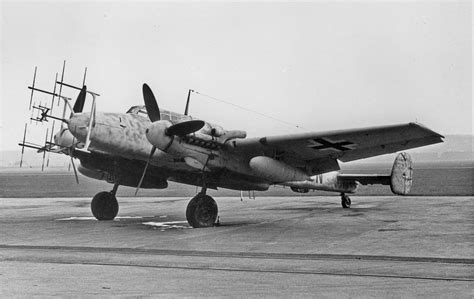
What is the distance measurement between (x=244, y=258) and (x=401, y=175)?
36.5ft

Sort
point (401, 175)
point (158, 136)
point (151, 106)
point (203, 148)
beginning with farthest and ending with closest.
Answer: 1. point (401, 175)
2. point (151, 106)
3. point (203, 148)
4. point (158, 136)

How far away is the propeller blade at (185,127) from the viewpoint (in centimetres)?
1238

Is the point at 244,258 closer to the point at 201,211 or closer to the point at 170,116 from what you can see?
the point at 201,211

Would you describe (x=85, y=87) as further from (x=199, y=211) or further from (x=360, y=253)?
(x=360, y=253)

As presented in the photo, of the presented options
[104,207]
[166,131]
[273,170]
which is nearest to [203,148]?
[166,131]

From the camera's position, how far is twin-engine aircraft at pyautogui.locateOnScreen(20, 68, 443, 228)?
40.9ft

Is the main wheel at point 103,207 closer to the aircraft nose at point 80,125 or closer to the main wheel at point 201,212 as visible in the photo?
the main wheel at point 201,212

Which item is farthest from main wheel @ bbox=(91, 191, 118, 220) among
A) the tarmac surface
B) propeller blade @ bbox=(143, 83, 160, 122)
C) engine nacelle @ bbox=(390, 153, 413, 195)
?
engine nacelle @ bbox=(390, 153, 413, 195)

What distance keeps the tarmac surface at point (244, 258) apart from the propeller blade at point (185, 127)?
7.46ft

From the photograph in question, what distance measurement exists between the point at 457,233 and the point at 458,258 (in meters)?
3.45

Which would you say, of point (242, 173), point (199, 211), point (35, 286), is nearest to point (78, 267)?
point (35, 286)

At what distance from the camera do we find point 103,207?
16.1 metres

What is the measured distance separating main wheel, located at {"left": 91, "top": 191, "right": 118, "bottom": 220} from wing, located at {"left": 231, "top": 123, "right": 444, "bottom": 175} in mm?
4803

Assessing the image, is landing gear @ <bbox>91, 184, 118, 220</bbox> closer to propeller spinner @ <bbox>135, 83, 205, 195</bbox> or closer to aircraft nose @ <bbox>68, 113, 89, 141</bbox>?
aircraft nose @ <bbox>68, 113, 89, 141</bbox>
